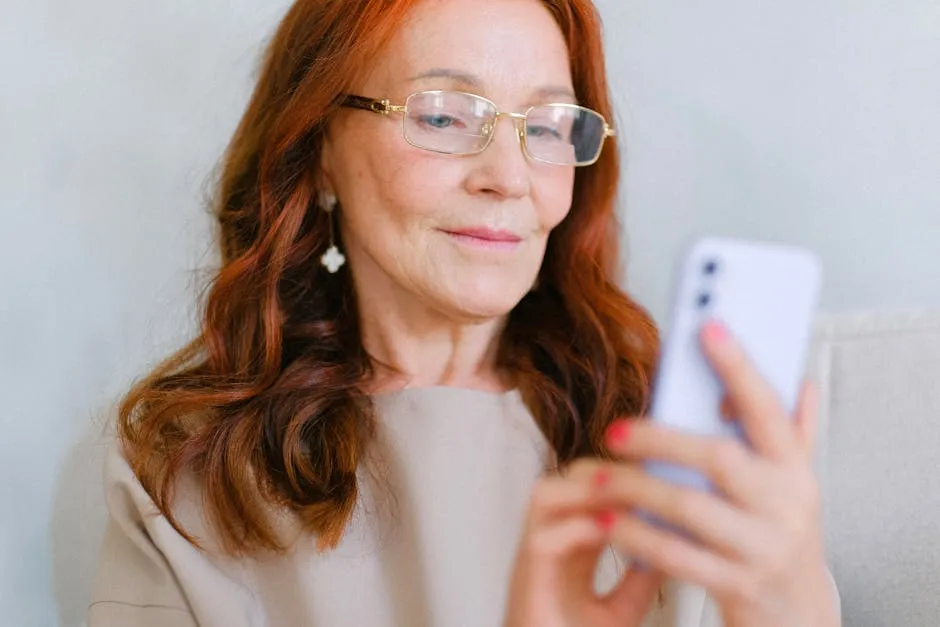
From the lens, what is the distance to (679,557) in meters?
0.58

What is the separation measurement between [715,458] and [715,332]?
3.2 inches

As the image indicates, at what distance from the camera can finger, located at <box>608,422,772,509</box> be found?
572mm

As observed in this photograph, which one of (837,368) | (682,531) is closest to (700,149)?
(837,368)

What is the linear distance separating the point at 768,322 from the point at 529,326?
0.61m

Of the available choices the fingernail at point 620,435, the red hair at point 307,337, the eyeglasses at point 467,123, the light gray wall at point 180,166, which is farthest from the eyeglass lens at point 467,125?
the fingernail at point 620,435

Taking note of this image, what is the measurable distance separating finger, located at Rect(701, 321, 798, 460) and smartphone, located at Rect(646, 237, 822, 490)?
0.04 metres

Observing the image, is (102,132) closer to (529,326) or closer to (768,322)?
(529,326)

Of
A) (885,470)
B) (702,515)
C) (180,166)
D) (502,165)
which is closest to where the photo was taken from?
(702,515)

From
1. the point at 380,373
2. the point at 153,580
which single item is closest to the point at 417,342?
the point at 380,373

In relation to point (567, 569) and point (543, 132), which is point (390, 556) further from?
point (543, 132)

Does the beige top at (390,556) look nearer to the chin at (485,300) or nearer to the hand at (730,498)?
the chin at (485,300)

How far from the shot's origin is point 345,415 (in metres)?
1.08

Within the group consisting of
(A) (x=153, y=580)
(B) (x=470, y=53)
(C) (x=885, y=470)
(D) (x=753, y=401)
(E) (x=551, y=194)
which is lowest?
(A) (x=153, y=580)

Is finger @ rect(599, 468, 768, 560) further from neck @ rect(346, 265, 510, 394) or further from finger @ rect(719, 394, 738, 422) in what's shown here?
neck @ rect(346, 265, 510, 394)
